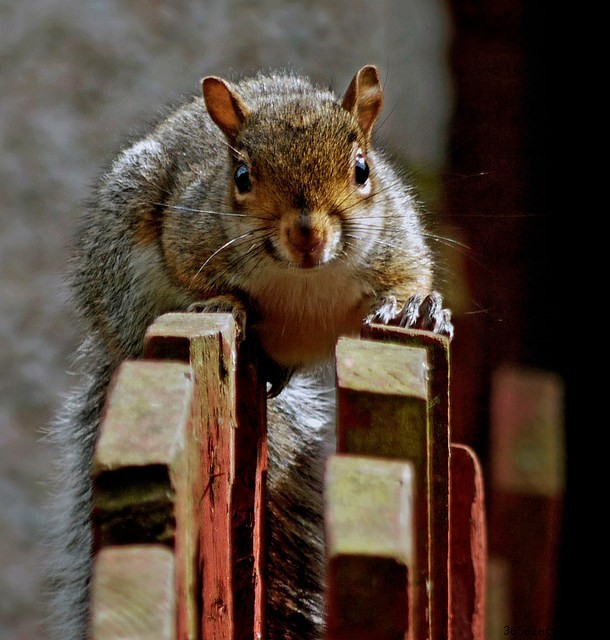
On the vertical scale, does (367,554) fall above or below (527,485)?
above

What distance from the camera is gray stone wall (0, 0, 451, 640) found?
6.87 feet

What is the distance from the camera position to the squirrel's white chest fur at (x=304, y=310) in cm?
115

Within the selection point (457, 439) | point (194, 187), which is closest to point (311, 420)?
point (457, 439)

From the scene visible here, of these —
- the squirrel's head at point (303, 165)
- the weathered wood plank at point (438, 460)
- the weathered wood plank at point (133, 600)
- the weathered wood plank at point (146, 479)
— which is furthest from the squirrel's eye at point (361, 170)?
the weathered wood plank at point (133, 600)

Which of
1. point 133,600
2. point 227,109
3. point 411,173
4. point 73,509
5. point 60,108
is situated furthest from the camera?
point 60,108

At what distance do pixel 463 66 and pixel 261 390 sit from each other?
0.59m

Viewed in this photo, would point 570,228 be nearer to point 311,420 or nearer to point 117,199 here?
point 311,420

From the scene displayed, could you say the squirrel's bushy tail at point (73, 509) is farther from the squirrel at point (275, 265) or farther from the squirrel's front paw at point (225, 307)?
the squirrel's front paw at point (225, 307)

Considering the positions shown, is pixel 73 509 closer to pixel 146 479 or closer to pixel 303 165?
pixel 303 165

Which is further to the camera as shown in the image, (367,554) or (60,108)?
(60,108)

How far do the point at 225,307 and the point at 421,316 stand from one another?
0.22 m

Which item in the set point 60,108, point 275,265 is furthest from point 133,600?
point 60,108

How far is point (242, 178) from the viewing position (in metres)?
1.15

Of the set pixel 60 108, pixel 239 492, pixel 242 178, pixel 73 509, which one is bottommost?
pixel 73 509
